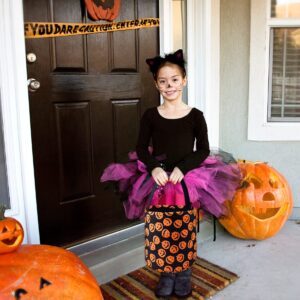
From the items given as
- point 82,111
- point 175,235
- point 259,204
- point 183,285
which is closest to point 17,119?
point 82,111

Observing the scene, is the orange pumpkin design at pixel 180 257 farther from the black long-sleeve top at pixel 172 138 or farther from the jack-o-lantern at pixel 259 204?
the jack-o-lantern at pixel 259 204

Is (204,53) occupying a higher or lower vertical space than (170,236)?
higher

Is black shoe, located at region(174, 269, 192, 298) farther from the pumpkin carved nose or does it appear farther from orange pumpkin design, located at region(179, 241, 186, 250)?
the pumpkin carved nose

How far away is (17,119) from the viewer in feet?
6.88

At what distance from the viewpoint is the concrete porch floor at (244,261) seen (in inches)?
89.9

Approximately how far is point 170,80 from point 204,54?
1303 millimetres

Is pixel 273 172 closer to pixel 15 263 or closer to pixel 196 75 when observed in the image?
pixel 196 75

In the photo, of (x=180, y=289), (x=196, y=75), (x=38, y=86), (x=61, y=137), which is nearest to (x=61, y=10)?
(x=38, y=86)

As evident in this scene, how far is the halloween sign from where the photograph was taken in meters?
2.25

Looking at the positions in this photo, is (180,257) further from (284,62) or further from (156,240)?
(284,62)

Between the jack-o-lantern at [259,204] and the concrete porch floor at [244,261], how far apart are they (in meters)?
0.15

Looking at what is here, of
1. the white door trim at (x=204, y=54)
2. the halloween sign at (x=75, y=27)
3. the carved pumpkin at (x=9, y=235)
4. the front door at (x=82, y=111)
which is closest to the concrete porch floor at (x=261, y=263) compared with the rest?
the front door at (x=82, y=111)

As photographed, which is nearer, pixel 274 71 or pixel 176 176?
pixel 176 176

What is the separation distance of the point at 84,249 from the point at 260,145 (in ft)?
5.89
